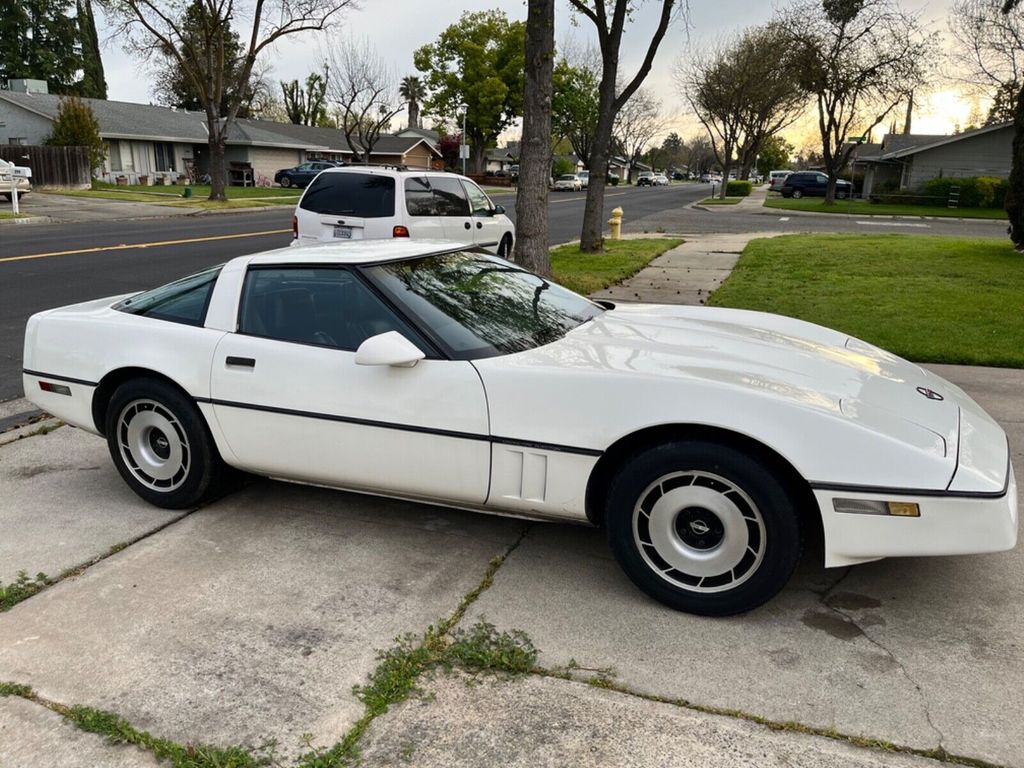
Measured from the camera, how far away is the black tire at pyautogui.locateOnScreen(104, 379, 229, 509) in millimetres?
3859

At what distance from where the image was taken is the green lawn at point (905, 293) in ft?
25.2

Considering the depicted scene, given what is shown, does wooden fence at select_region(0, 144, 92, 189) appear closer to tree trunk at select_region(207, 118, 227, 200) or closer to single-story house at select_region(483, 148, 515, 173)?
tree trunk at select_region(207, 118, 227, 200)

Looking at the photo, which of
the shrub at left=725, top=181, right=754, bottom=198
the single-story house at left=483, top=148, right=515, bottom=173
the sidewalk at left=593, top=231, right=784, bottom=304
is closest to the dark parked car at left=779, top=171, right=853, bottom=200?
the shrub at left=725, top=181, right=754, bottom=198

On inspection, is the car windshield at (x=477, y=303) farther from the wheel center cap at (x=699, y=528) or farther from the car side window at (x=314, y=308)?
the wheel center cap at (x=699, y=528)

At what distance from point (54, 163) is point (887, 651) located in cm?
3961

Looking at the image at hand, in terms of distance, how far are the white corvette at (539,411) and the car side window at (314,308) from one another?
1cm

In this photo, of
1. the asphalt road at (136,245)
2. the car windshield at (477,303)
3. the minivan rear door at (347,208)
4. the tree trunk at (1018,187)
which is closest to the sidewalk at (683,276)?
the minivan rear door at (347,208)

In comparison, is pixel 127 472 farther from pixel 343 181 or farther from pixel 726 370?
pixel 343 181

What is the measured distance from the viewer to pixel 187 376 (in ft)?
12.4

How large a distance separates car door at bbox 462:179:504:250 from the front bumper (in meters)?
9.20

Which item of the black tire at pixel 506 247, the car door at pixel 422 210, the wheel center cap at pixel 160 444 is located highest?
the car door at pixel 422 210

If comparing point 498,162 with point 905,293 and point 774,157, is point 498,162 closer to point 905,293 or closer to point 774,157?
point 774,157

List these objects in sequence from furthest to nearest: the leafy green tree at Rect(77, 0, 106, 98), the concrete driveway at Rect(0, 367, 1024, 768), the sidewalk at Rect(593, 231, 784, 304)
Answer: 1. the leafy green tree at Rect(77, 0, 106, 98)
2. the sidewalk at Rect(593, 231, 784, 304)
3. the concrete driveway at Rect(0, 367, 1024, 768)

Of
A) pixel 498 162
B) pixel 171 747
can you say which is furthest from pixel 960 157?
pixel 498 162
